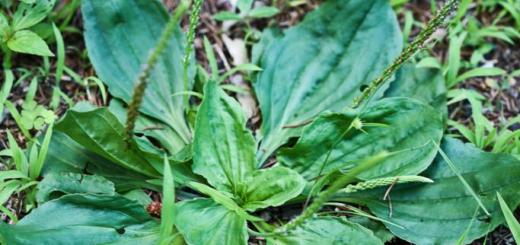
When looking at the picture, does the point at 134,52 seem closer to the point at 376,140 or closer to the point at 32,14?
the point at 32,14

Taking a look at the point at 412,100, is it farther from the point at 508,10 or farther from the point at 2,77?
the point at 2,77

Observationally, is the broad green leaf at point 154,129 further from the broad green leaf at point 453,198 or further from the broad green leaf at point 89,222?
the broad green leaf at point 453,198

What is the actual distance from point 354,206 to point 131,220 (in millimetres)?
946

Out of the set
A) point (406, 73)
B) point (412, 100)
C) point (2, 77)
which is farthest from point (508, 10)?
point (2, 77)

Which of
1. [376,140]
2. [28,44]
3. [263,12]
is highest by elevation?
[28,44]

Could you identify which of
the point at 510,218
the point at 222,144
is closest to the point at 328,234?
the point at 222,144

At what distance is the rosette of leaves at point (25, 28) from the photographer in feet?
9.05

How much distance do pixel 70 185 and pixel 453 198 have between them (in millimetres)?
1511

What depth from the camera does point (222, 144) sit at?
2.58 metres

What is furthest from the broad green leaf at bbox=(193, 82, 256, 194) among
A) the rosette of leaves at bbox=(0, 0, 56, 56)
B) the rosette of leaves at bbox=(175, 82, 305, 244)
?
the rosette of leaves at bbox=(0, 0, 56, 56)

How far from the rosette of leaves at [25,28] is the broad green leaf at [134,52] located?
0.61ft

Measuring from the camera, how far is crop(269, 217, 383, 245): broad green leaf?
244cm

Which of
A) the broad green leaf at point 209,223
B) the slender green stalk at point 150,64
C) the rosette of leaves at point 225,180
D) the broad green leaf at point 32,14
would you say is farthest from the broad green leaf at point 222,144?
the broad green leaf at point 32,14

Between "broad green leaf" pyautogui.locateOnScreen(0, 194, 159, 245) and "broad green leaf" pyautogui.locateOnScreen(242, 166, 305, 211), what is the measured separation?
1.26ft
